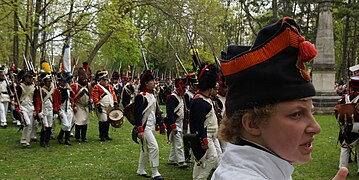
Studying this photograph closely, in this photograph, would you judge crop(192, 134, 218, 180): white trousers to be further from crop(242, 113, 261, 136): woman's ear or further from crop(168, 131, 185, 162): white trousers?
crop(242, 113, 261, 136): woman's ear

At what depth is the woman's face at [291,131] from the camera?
1483 millimetres

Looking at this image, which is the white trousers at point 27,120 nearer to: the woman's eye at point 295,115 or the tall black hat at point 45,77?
the tall black hat at point 45,77

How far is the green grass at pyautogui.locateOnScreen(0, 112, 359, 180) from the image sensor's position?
8.12 m

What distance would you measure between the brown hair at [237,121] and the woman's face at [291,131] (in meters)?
0.03

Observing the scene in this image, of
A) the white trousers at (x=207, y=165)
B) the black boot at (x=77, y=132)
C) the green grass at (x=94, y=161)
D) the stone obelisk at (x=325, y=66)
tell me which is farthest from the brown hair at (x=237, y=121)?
the stone obelisk at (x=325, y=66)

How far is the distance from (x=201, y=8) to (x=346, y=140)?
38.6ft

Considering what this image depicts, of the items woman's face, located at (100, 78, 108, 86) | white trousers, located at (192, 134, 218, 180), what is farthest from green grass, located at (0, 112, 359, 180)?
woman's face, located at (100, 78, 108, 86)

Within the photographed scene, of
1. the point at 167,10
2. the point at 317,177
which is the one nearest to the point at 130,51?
the point at 167,10

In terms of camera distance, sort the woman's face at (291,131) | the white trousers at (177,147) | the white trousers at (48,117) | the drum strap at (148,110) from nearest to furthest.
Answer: the woman's face at (291,131)
the drum strap at (148,110)
the white trousers at (177,147)
the white trousers at (48,117)

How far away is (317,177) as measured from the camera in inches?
311

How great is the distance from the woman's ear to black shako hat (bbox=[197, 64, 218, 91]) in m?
5.12

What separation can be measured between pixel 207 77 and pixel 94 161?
4.06 metres

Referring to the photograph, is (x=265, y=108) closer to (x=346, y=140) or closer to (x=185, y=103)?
(x=346, y=140)

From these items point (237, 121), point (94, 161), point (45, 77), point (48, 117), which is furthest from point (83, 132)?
point (237, 121)
